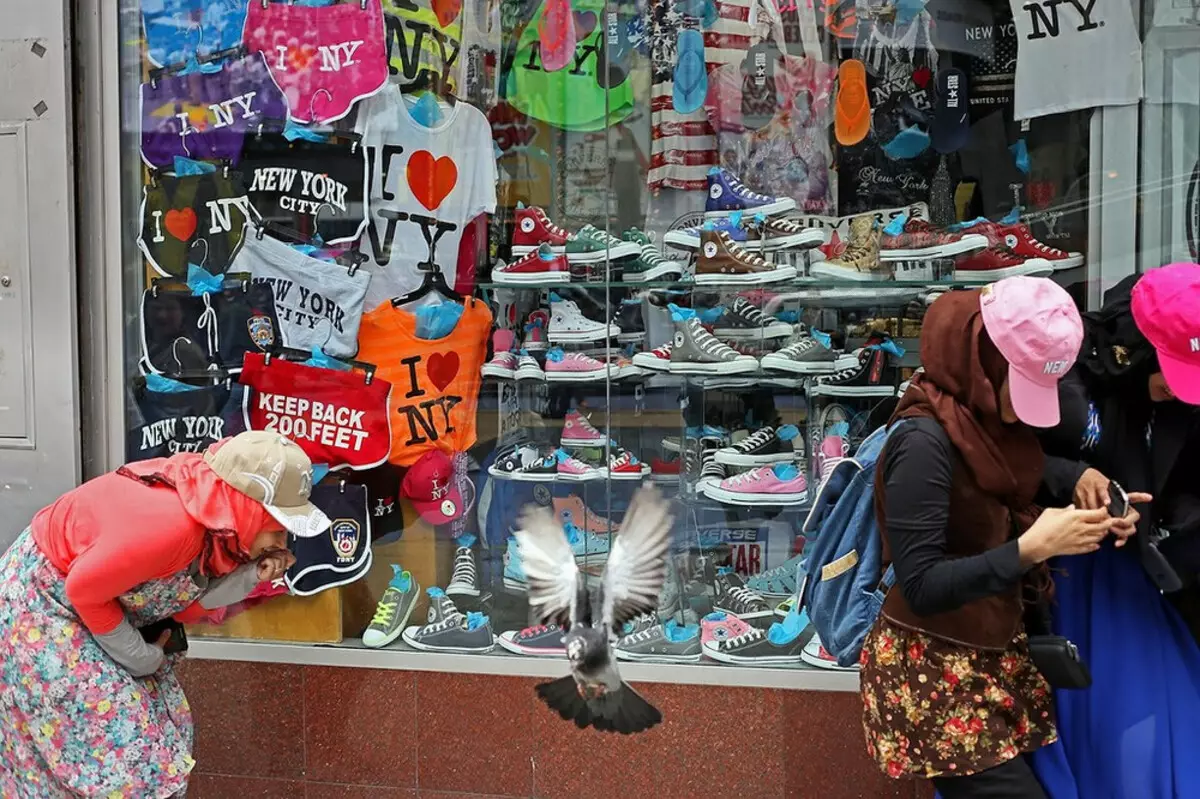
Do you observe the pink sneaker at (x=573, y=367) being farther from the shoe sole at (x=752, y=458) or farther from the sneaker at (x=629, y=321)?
the shoe sole at (x=752, y=458)

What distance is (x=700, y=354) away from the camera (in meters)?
3.99

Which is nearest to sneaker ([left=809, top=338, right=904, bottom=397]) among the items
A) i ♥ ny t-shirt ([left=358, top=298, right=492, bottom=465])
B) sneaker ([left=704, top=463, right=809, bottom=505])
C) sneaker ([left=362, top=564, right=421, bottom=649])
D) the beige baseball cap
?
sneaker ([left=704, top=463, right=809, bottom=505])

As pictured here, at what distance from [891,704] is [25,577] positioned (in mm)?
2025

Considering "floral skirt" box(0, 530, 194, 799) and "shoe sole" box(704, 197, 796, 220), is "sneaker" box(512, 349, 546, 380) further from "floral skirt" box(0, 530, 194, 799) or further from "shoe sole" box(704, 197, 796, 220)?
"floral skirt" box(0, 530, 194, 799)

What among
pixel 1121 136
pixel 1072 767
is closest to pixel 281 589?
pixel 1072 767

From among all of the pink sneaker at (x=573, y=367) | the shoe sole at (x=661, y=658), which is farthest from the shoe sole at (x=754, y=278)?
the shoe sole at (x=661, y=658)

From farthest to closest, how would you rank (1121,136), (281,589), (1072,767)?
(281,589) → (1121,136) → (1072,767)

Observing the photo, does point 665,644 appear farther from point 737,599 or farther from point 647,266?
point 647,266

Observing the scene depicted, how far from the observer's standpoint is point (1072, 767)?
8.37ft

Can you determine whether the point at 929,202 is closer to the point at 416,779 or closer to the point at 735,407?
the point at 735,407

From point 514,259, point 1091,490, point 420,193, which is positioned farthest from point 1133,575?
point 420,193

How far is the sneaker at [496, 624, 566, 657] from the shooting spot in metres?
3.74

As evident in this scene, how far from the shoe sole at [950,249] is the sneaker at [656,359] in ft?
2.81

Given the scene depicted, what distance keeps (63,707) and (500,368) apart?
6.15 feet
